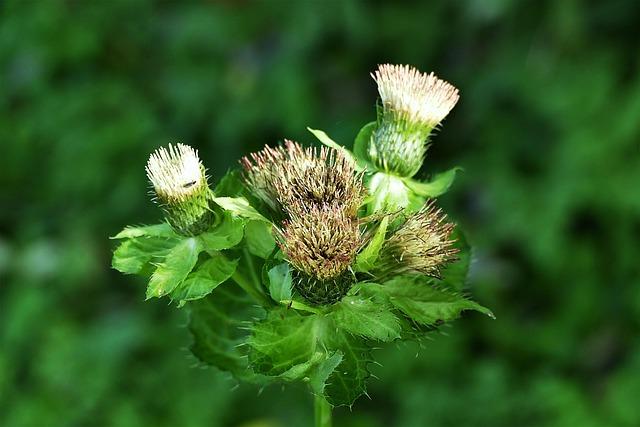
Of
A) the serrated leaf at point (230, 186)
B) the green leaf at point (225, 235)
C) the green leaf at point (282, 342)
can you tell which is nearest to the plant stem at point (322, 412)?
the green leaf at point (282, 342)

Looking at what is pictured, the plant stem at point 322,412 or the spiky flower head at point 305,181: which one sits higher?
the spiky flower head at point 305,181

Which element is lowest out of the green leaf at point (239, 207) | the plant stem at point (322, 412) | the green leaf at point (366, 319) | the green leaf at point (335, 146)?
the plant stem at point (322, 412)

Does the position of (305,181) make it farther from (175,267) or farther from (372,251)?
(175,267)

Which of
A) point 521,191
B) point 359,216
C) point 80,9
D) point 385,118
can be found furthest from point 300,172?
point 80,9

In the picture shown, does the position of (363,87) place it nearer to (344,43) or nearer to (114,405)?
(344,43)

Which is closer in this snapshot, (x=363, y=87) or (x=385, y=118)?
(x=385, y=118)

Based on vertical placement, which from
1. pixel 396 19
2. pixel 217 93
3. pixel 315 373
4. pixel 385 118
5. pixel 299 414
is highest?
pixel 396 19

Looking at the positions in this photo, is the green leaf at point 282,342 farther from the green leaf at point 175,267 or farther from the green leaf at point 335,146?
the green leaf at point 335,146

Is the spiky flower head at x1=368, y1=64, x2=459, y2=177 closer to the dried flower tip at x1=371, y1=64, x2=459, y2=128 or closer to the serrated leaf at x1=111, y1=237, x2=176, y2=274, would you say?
the dried flower tip at x1=371, y1=64, x2=459, y2=128
